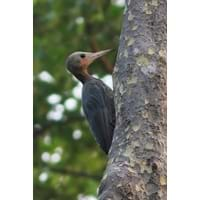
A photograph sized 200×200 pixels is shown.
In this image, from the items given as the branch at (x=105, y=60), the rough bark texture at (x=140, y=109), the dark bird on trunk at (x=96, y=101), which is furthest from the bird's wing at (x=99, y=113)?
the rough bark texture at (x=140, y=109)

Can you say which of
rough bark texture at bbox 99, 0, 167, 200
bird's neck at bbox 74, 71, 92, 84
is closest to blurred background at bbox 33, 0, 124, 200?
bird's neck at bbox 74, 71, 92, 84

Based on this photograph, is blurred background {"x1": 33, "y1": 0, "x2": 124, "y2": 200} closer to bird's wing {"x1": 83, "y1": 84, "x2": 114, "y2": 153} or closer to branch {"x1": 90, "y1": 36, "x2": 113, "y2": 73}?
branch {"x1": 90, "y1": 36, "x2": 113, "y2": 73}

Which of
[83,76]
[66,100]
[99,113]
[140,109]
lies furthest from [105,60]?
[140,109]

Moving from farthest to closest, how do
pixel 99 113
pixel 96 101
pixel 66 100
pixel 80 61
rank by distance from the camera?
pixel 66 100 < pixel 80 61 < pixel 96 101 < pixel 99 113

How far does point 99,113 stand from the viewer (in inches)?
158

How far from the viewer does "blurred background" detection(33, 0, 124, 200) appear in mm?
5758

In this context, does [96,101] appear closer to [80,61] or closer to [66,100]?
[80,61]

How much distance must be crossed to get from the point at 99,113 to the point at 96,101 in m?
0.13

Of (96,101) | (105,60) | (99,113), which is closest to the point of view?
(99,113)

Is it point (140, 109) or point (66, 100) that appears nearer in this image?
point (140, 109)

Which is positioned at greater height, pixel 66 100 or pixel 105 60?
pixel 105 60
